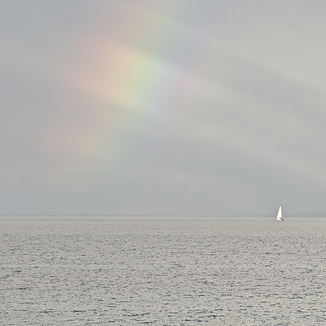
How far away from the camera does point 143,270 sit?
50.3 meters

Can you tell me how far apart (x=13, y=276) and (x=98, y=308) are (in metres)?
18.2

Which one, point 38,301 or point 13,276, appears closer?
point 38,301

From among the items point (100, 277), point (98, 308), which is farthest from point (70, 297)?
point (100, 277)

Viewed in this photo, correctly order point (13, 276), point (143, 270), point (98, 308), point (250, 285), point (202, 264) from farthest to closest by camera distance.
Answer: point (202, 264)
point (143, 270)
point (13, 276)
point (250, 285)
point (98, 308)

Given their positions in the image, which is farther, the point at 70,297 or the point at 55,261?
the point at 55,261

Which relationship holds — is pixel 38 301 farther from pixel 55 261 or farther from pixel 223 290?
pixel 55 261

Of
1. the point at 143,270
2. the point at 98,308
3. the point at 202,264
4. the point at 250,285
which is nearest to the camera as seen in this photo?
the point at 98,308

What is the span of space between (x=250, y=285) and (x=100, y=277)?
1425 cm

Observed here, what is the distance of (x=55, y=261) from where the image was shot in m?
60.4

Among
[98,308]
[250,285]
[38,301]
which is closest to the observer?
[98,308]

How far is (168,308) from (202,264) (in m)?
28.3

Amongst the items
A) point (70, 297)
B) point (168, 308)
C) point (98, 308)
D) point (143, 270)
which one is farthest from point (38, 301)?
point (143, 270)

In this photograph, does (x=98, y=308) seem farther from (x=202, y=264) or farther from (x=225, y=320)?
(x=202, y=264)

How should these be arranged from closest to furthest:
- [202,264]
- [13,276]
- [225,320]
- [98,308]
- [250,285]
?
[225,320] < [98,308] < [250,285] < [13,276] < [202,264]
